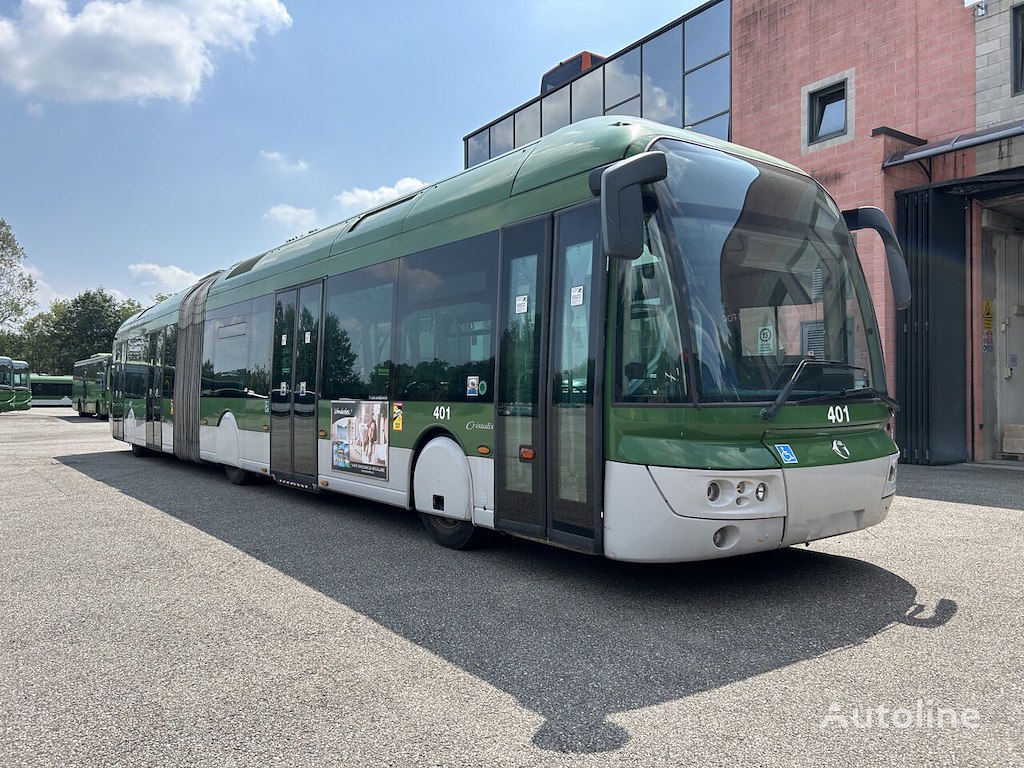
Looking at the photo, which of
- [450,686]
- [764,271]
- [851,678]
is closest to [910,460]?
[764,271]

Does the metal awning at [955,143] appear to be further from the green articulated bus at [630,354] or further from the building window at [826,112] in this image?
the green articulated bus at [630,354]

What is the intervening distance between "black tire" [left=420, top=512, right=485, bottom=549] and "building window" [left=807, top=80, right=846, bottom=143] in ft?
44.0

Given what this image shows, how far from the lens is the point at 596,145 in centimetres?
547

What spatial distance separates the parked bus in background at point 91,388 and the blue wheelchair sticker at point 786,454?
3823cm

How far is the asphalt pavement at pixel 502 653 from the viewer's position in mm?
3135

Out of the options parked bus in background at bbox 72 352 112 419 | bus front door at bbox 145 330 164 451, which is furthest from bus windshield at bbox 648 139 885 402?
parked bus in background at bbox 72 352 112 419

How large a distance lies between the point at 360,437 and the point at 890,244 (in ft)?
17.1

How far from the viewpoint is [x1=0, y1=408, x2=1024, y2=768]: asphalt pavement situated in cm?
313

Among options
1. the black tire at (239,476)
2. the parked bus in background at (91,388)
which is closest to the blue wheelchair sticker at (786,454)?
the black tire at (239,476)

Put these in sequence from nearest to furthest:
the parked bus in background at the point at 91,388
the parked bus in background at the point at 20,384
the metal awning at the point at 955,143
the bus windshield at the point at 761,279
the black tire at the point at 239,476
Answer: the bus windshield at the point at 761,279, the black tire at the point at 239,476, the metal awning at the point at 955,143, the parked bus in background at the point at 91,388, the parked bus in background at the point at 20,384

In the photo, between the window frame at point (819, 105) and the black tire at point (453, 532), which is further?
the window frame at point (819, 105)

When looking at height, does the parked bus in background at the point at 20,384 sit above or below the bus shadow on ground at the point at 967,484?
above

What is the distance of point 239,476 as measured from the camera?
1169 centimetres

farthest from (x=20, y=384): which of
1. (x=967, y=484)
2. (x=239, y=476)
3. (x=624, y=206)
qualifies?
(x=624, y=206)
